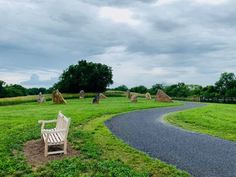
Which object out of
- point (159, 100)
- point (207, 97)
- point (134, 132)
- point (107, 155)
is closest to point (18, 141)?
point (107, 155)

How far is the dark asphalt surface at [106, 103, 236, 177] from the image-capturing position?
8.78 metres

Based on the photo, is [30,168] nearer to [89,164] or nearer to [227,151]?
[89,164]

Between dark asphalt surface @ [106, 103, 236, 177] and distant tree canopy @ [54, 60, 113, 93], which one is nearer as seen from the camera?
dark asphalt surface @ [106, 103, 236, 177]

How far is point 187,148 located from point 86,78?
63910 mm

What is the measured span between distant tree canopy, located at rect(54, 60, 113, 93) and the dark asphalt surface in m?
58.3

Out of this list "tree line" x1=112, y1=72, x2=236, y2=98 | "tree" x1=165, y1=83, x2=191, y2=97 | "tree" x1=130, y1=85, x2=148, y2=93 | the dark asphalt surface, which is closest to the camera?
the dark asphalt surface

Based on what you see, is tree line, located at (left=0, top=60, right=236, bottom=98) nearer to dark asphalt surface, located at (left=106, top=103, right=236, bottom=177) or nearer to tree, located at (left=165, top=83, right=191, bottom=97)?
tree, located at (left=165, top=83, right=191, bottom=97)

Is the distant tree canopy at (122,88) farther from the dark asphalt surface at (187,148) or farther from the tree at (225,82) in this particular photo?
the dark asphalt surface at (187,148)

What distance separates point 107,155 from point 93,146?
1.23 meters

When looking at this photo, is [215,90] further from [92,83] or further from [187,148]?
[187,148]

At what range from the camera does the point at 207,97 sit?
62781mm

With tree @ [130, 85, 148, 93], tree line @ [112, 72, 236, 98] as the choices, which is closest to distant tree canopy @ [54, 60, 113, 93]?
tree @ [130, 85, 148, 93]

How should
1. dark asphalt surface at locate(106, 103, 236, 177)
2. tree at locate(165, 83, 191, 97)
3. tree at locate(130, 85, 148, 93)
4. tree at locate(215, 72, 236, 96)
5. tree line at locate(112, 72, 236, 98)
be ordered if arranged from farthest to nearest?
tree at locate(130, 85, 148, 93) → tree at locate(165, 83, 191, 97) → tree at locate(215, 72, 236, 96) → tree line at locate(112, 72, 236, 98) → dark asphalt surface at locate(106, 103, 236, 177)

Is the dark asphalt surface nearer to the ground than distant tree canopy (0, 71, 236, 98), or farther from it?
nearer to the ground
